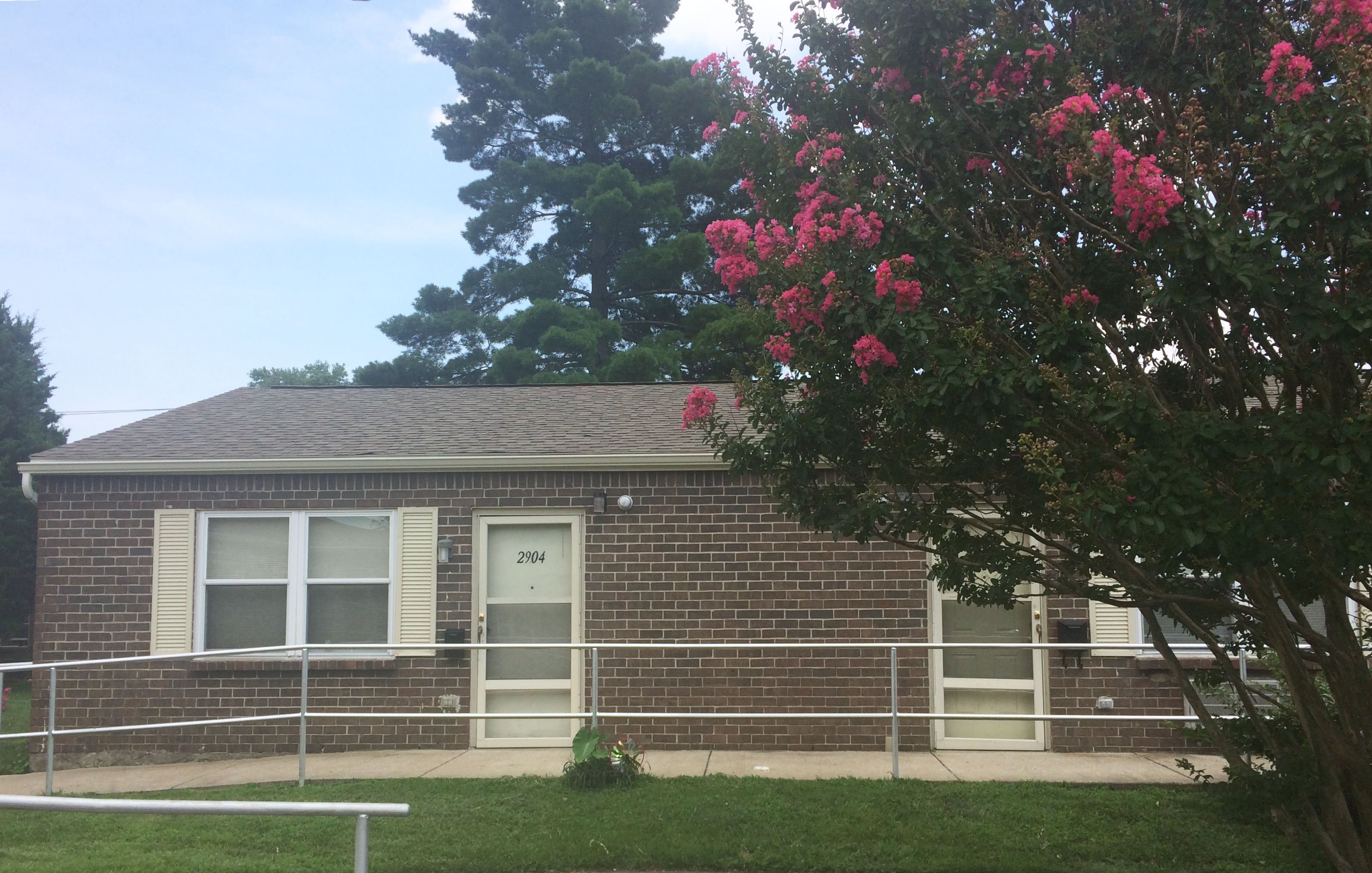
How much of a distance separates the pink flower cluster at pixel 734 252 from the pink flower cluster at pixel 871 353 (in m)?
1.06

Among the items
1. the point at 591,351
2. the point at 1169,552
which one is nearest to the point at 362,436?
the point at 1169,552

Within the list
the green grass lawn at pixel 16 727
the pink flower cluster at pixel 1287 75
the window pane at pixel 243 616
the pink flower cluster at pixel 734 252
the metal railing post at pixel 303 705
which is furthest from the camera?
the green grass lawn at pixel 16 727

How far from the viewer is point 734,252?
584cm

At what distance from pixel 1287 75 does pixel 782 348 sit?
235cm

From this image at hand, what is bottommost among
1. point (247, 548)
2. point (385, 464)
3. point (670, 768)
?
point (670, 768)

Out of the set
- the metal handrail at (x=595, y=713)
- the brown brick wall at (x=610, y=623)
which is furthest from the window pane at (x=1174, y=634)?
the brown brick wall at (x=610, y=623)

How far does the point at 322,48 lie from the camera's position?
51.5 feet

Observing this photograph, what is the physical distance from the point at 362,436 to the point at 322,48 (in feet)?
25.2

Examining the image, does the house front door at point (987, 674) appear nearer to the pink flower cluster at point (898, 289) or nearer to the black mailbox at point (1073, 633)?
the black mailbox at point (1073, 633)

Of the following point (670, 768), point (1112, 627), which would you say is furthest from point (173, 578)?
point (1112, 627)

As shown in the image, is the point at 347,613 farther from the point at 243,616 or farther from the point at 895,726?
the point at 895,726

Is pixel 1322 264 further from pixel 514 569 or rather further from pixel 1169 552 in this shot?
pixel 514 569

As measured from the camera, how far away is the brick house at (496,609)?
379 inches

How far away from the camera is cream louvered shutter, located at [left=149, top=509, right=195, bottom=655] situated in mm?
9883
